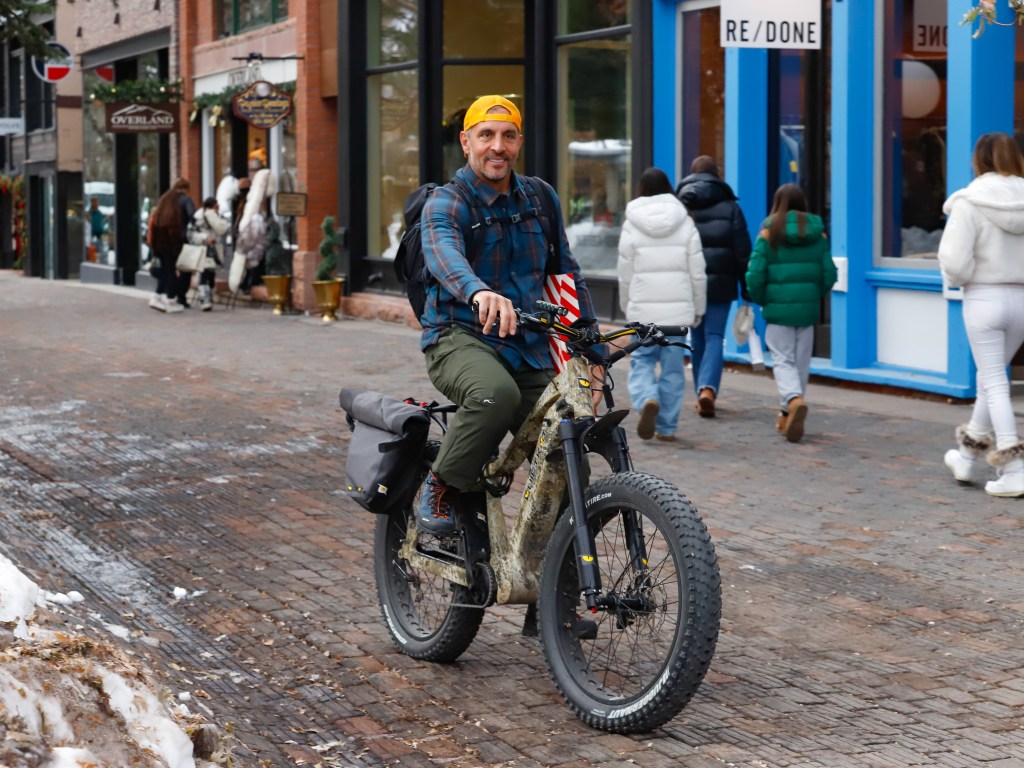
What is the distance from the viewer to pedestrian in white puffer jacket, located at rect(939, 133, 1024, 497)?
862cm

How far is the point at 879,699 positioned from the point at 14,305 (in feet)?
76.5

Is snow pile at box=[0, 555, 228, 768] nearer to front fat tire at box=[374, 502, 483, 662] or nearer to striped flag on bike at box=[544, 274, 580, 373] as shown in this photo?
front fat tire at box=[374, 502, 483, 662]

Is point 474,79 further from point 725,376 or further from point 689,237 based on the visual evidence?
point 689,237

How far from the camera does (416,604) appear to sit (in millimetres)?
5762

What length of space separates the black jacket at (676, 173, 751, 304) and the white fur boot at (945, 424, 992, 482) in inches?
118

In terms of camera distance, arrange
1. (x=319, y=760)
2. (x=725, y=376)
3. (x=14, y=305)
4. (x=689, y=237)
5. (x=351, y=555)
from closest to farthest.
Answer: (x=319, y=760)
(x=351, y=555)
(x=689, y=237)
(x=725, y=376)
(x=14, y=305)

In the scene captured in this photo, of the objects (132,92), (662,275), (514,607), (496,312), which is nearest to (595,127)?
(662,275)

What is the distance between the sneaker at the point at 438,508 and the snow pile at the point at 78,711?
4.28 ft

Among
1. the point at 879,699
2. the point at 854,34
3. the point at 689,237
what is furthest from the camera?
the point at 854,34

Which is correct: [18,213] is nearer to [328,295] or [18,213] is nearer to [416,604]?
[328,295]

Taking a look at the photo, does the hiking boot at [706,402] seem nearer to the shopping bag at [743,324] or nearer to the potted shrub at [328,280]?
the shopping bag at [743,324]

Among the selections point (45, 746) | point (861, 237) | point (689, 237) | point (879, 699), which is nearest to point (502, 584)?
point (879, 699)

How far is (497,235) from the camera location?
5.28 meters

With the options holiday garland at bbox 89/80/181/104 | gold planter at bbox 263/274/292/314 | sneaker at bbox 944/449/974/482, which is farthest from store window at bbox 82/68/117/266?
sneaker at bbox 944/449/974/482
